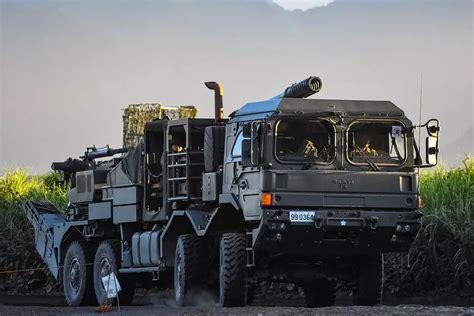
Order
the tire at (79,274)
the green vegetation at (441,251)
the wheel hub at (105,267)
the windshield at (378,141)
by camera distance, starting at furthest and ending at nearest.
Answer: the tire at (79,274)
the wheel hub at (105,267)
the green vegetation at (441,251)
the windshield at (378,141)

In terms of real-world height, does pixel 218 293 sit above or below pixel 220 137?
below

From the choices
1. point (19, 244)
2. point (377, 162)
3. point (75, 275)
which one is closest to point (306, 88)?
point (377, 162)

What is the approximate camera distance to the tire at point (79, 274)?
23.1 metres

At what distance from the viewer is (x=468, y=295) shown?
21.0 metres

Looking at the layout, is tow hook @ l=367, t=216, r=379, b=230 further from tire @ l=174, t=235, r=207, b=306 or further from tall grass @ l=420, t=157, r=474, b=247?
tall grass @ l=420, t=157, r=474, b=247

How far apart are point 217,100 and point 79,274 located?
5728 millimetres

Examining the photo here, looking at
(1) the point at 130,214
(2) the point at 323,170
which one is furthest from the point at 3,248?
(2) the point at 323,170

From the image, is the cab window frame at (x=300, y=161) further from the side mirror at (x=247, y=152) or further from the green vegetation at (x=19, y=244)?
the green vegetation at (x=19, y=244)

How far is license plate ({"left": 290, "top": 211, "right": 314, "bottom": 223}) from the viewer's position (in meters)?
16.2

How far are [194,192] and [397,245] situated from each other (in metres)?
4.08

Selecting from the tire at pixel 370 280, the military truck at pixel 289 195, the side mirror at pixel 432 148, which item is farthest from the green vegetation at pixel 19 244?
the side mirror at pixel 432 148

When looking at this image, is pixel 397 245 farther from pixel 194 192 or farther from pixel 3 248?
pixel 3 248

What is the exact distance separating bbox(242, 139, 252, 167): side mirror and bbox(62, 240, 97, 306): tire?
25.4 feet

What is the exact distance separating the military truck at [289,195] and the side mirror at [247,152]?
0.01 meters
